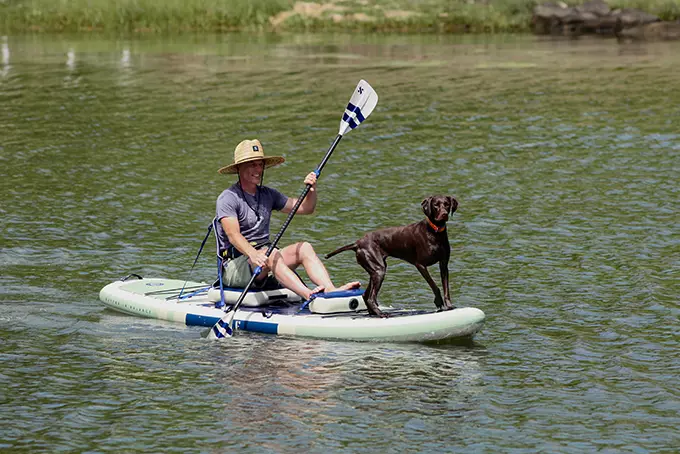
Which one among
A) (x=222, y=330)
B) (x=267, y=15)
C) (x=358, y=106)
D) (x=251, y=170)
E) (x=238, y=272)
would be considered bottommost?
(x=222, y=330)

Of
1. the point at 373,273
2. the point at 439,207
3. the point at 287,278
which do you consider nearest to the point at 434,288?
the point at 373,273

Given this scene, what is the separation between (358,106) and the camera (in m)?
13.1

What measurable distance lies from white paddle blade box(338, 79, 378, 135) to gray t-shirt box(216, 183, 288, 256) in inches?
51.2

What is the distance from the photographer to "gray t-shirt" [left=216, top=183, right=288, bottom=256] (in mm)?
12109

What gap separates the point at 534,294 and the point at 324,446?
17.5ft

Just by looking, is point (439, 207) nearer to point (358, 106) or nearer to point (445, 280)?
point (445, 280)

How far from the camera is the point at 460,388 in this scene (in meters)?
10.4

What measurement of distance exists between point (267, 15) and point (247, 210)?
136ft

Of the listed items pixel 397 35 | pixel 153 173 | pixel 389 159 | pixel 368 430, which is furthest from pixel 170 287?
pixel 397 35

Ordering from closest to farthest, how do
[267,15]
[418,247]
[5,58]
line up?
1. [418,247]
2. [5,58]
3. [267,15]

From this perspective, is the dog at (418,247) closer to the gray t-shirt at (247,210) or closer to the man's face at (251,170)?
the gray t-shirt at (247,210)

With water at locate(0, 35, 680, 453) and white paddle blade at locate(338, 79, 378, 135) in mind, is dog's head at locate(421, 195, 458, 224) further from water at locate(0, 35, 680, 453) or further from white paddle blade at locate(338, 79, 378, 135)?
white paddle blade at locate(338, 79, 378, 135)

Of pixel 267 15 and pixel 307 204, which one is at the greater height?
pixel 267 15

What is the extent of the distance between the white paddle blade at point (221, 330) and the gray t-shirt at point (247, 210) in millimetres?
899
